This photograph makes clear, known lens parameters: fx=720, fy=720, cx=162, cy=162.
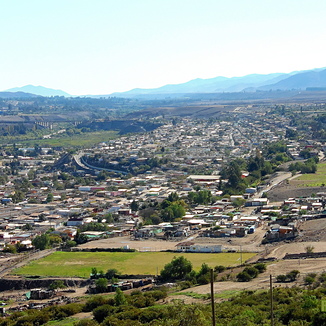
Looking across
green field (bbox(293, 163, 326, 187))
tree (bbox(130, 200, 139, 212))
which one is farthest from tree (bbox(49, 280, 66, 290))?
green field (bbox(293, 163, 326, 187))

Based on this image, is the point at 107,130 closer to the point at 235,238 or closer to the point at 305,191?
the point at 305,191

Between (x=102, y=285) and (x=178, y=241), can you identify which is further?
(x=178, y=241)

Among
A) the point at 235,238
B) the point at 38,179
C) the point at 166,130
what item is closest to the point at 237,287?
the point at 235,238

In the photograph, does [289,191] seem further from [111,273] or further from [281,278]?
[281,278]

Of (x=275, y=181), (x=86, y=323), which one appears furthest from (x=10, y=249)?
(x=275, y=181)

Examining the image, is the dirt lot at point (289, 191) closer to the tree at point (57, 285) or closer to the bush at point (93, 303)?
the tree at point (57, 285)

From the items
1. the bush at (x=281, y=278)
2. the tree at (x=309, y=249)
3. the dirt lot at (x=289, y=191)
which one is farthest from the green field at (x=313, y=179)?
the bush at (x=281, y=278)

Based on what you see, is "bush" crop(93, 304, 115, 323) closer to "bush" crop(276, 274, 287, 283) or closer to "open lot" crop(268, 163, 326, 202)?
A: "bush" crop(276, 274, 287, 283)
